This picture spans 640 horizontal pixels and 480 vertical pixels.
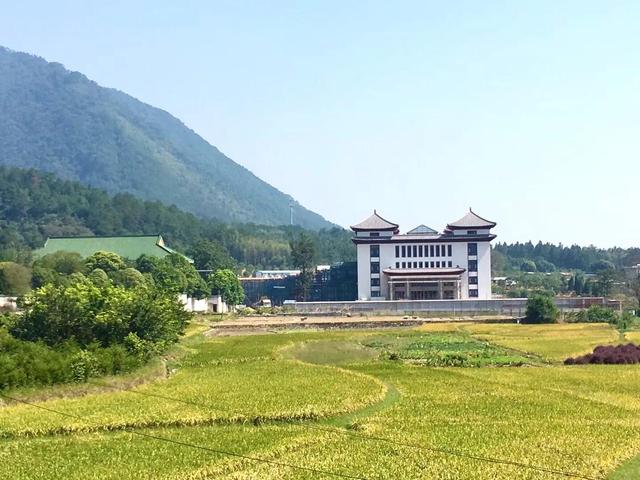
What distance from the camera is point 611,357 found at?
1247 inches

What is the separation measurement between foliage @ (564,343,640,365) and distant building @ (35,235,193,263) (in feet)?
230

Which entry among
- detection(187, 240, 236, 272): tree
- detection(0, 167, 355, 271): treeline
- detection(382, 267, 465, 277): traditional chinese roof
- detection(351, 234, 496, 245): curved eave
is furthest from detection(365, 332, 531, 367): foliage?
detection(0, 167, 355, 271): treeline

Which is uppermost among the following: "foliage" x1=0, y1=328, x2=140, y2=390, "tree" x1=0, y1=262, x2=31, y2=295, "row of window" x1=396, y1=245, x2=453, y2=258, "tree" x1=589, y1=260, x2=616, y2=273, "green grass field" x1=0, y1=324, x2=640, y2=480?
"tree" x1=589, y1=260, x2=616, y2=273

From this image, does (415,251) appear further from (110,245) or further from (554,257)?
(554,257)

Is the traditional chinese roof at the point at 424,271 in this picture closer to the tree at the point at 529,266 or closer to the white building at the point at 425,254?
the white building at the point at 425,254

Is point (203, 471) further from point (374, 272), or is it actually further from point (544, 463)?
point (374, 272)

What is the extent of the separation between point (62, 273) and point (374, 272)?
33.9 metres

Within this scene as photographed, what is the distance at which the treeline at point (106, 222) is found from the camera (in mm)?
128375

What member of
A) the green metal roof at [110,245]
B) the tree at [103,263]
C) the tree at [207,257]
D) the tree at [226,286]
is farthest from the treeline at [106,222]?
the tree at [103,263]

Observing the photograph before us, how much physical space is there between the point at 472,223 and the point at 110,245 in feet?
156

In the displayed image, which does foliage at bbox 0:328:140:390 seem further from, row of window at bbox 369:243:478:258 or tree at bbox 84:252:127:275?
row of window at bbox 369:243:478:258

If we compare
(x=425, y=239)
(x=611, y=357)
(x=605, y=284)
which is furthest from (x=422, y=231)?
(x=611, y=357)

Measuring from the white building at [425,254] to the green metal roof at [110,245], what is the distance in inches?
1100

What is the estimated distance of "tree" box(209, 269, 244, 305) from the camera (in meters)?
83.8
